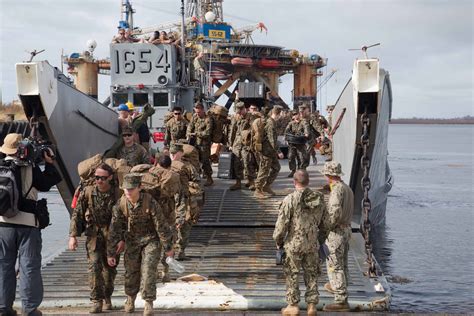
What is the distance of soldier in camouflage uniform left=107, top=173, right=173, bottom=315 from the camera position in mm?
6262

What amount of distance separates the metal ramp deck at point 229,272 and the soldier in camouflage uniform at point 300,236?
0.46 m

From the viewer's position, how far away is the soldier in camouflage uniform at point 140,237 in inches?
247

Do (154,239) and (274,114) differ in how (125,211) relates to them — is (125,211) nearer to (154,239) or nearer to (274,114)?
(154,239)

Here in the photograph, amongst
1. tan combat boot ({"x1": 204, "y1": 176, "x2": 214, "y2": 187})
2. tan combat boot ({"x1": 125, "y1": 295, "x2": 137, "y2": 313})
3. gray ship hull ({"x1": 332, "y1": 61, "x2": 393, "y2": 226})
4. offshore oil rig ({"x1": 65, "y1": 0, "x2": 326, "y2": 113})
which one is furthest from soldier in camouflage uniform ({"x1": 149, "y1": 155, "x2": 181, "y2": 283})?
offshore oil rig ({"x1": 65, "y1": 0, "x2": 326, "y2": 113})

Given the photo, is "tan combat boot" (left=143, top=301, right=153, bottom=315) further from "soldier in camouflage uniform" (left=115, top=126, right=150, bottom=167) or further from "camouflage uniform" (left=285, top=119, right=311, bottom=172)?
"camouflage uniform" (left=285, top=119, right=311, bottom=172)

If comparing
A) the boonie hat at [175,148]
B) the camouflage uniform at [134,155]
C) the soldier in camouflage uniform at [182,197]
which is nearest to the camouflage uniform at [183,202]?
the soldier in camouflage uniform at [182,197]

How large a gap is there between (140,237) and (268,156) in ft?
18.0

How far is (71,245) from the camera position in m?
6.41

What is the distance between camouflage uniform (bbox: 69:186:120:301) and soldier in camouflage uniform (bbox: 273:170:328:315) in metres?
1.64

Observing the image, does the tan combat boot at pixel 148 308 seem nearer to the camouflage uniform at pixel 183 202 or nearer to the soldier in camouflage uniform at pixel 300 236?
the soldier in camouflage uniform at pixel 300 236

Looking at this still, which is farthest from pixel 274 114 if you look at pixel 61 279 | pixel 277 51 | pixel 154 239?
pixel 277 51

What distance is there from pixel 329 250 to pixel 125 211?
2074 mm

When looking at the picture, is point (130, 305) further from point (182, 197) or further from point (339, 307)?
point (182, 197)

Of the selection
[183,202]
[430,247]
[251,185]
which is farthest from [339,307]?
[430,247]
